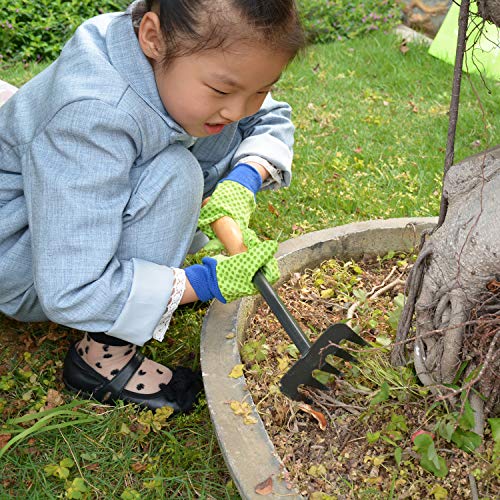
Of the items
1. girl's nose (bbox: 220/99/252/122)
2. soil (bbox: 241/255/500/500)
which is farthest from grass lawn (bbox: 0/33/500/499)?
girl's nose (bbox: 220/99/252/122)

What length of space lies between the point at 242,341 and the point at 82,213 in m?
0.56

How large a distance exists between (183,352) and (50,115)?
87 cm

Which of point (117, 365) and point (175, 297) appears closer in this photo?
point (175, 297)

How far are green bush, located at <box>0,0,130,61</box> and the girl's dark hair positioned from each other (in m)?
2.89

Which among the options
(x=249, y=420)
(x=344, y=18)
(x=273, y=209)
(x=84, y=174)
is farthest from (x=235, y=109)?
(x=344, y=18)

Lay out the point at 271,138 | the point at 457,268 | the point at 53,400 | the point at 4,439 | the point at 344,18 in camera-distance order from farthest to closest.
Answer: the point at 344,18 → the point at 271,138 → the point at 53,400 → the point at 4,439 → the point at 457,268

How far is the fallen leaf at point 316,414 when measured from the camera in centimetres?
169

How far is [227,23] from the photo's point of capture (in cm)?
159

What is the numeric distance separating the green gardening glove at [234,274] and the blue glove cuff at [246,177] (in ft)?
1.24

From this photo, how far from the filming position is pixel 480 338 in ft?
4.88

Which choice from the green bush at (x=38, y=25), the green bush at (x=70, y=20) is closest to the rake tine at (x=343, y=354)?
the green bush at (x=70, y=20)

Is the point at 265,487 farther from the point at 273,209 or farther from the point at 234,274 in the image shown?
the point at 273,209

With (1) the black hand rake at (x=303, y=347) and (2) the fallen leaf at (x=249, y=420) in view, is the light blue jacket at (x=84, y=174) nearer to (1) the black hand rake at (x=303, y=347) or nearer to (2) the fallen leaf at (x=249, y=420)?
(1) the black hand rake at (x=303, y=347)

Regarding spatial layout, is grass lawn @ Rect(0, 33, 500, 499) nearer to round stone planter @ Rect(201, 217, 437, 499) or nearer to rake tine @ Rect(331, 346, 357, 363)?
round stone planter @ Rect(201, 217, 437, 499)
